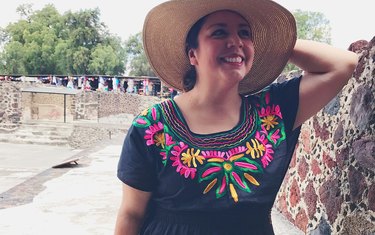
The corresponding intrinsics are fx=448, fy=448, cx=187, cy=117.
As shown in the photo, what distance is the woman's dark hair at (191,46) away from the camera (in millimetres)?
1186

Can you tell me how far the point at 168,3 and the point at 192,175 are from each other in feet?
1.61

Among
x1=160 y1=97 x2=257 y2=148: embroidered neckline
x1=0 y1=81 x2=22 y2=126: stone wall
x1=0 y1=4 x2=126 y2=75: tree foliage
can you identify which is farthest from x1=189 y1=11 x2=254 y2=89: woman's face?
x1=0 y1=4 x2=126 y2=75: tree foliage

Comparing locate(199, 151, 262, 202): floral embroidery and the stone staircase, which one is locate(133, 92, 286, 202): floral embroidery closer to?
locate(199, 151, 262, 202): floral embroidery

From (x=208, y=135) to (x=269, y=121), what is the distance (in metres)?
0.18

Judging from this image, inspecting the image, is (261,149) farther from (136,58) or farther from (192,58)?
(136,58)

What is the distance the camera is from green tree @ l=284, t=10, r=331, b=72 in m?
35.5

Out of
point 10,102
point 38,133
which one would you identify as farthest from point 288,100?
point 10,102

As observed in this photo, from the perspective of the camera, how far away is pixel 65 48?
2756 cm

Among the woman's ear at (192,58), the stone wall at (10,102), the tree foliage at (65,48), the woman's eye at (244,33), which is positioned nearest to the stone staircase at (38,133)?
the stone wall at (10,102)

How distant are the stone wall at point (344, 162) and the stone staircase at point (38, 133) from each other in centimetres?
1678

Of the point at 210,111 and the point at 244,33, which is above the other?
the point at 244,33

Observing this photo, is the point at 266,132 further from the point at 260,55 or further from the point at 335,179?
the point at 335,179

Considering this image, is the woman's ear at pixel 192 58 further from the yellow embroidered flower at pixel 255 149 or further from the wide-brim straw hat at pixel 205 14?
the yellow embroidered flower at pixel 255 149

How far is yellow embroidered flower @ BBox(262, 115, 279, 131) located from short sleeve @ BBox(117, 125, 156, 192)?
30 centimetres
